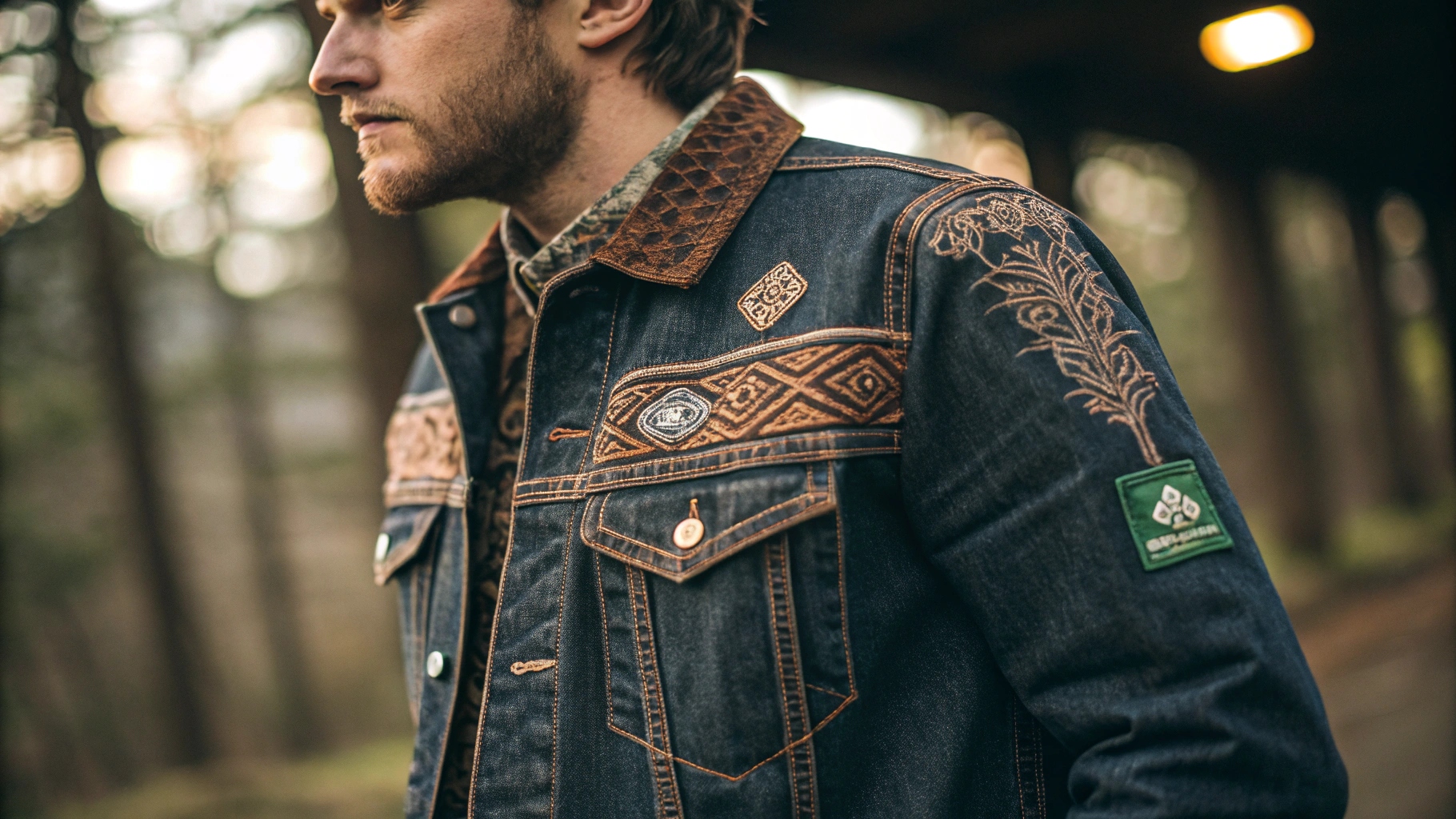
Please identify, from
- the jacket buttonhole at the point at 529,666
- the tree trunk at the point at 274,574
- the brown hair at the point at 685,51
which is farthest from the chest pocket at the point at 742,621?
the tree trunk at the point at 274,574

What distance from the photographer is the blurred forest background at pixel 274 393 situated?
5203 millimetres

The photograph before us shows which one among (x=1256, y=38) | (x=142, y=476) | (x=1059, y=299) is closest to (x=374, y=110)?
(x=1059, y=299)

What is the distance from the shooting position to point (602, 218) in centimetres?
159

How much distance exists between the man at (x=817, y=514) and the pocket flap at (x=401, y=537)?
174 mm

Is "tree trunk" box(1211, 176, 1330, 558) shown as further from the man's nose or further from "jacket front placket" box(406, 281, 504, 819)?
the man's nose

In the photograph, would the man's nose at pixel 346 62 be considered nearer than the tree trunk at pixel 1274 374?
Yes

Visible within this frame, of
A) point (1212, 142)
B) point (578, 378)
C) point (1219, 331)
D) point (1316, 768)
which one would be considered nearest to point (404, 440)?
point (578, 378)

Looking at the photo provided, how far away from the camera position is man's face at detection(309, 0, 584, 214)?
1573 millimetres

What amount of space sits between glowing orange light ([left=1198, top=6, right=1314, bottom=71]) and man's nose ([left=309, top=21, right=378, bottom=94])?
5157 millimetres

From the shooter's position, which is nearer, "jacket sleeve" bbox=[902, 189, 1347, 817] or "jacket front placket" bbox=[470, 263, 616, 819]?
"jacket sleeve" bbox=[902, 189, 1347, 817]

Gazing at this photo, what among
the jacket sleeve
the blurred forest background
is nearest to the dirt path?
the blurred forest background

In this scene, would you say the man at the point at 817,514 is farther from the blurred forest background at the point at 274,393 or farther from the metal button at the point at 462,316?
the blurred forest background at the point at 274,393

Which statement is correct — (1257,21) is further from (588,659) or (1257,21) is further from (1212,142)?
(588,659)

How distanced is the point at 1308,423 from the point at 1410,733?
200 inches
